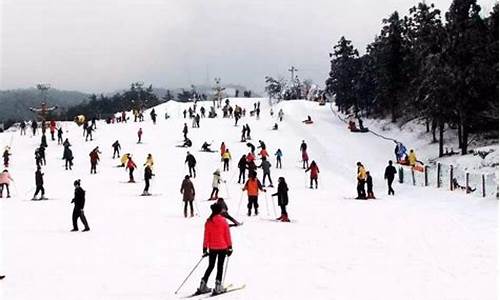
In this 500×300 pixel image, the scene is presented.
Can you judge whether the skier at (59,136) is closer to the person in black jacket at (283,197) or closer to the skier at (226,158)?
the skier at (226,158)

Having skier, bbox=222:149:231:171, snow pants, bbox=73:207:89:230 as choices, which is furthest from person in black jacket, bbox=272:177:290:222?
skier, bbox=222:149:231:171

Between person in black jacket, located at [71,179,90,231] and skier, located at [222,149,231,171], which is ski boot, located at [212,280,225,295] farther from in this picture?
skier, located at [222,149,231,171]

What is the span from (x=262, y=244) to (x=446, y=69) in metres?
28.5

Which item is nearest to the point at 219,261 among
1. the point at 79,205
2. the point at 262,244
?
the point at 262,244

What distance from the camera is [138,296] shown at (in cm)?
999

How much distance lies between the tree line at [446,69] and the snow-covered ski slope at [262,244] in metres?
11.2

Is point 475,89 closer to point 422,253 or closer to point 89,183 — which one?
point 89,183

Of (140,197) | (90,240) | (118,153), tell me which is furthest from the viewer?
(118,153)

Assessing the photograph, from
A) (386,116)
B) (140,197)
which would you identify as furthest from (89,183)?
(386,116)

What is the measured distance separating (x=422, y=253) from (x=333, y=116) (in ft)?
176

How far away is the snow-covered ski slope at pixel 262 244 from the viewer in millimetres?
10414

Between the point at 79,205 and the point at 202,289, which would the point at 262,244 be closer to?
the point at 202,289

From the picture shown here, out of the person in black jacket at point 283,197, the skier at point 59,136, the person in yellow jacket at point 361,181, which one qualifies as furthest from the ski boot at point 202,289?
the skier at point 59,136

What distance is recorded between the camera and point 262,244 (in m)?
14.5
